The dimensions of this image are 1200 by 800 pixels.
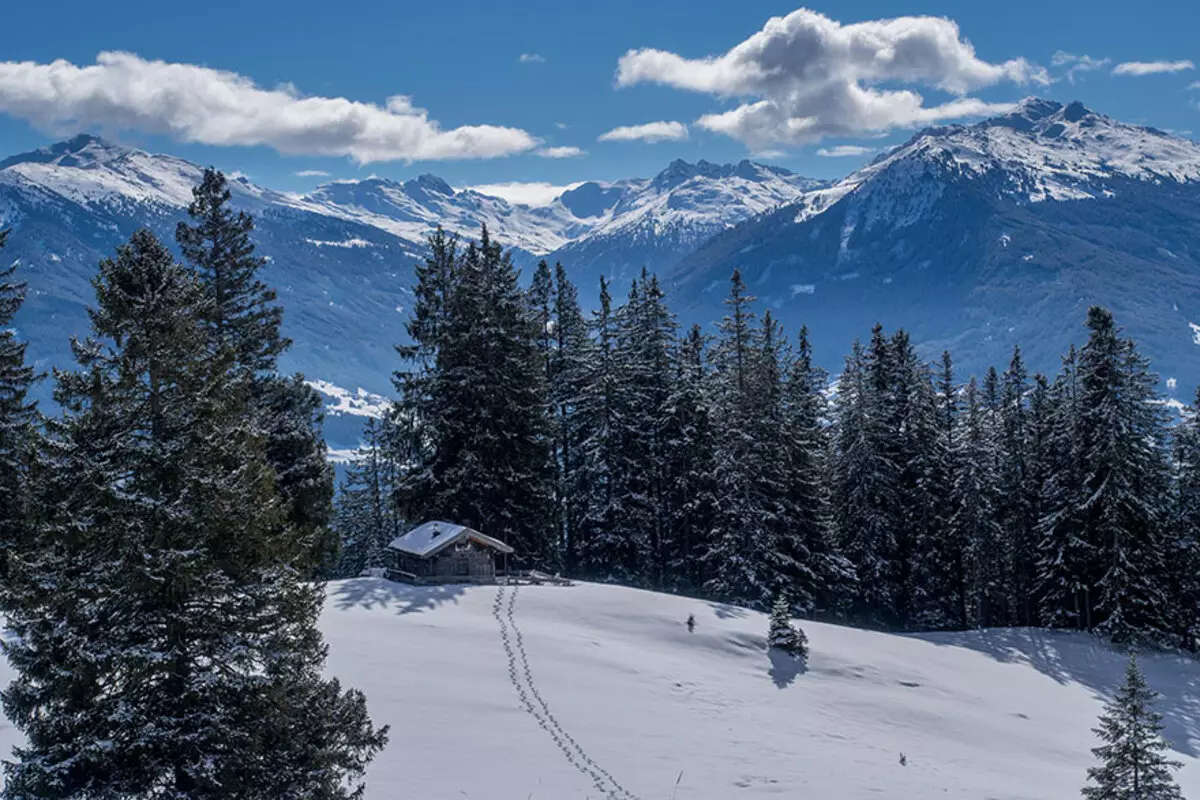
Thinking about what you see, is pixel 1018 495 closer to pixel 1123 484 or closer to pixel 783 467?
pixel 1123 484

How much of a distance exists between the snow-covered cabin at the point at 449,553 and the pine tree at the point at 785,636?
1298 centimetres

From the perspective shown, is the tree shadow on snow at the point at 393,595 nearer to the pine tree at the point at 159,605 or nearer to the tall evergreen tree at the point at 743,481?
the tall evergreen tree at the point at 743,481

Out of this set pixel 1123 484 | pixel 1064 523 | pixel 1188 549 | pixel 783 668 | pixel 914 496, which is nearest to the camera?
pixel 783 668

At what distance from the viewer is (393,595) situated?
3619 centimetres

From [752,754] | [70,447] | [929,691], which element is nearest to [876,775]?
[752,754]

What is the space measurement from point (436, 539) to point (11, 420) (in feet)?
59.1

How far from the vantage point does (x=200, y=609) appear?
13.9 m

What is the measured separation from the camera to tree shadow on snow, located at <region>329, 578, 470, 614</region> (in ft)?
112

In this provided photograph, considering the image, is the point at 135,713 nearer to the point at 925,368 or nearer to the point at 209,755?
the point at 209,755

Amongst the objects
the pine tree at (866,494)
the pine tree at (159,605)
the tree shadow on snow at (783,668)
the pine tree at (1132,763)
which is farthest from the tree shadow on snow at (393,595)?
the pine tree at (866,494)

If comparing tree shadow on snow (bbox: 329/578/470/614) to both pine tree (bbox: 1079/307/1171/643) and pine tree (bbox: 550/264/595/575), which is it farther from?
pine tree (bbox: 1079/307/1171/643)

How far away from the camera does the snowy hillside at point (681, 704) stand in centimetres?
2072

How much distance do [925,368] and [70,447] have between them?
51.3 metres

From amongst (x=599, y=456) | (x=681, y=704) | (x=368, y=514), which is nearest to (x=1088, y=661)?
(x=599, y=456)
